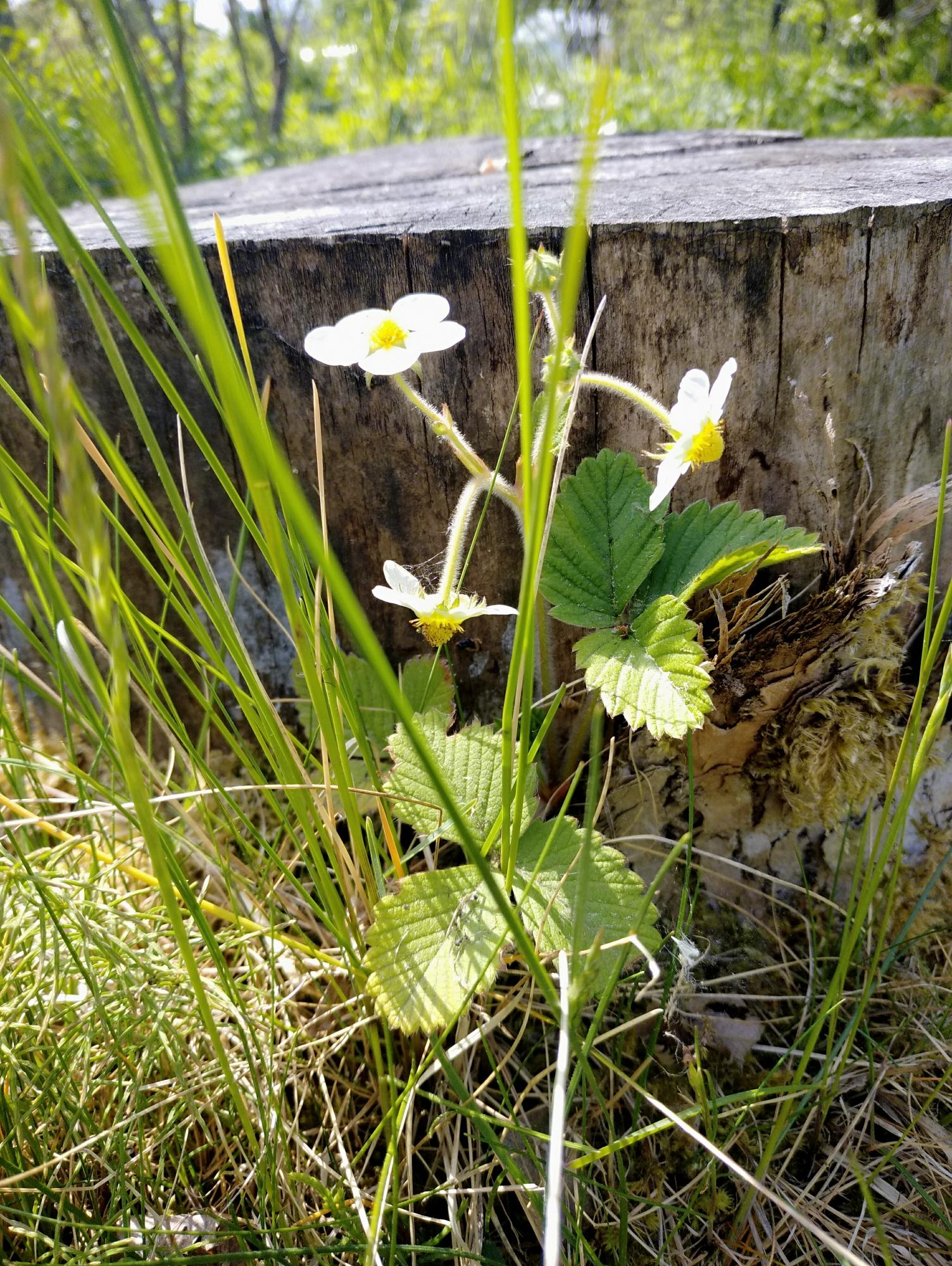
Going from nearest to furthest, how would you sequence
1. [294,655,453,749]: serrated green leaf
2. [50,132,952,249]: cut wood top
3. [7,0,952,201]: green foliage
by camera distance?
[50,132,952,249]: cut wood top → [294,655,453,749]: serrated green leaf → [7,0,952,201]: green foliage

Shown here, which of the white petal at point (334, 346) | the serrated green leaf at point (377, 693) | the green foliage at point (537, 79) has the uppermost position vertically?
the green foliage at point (537, 79)

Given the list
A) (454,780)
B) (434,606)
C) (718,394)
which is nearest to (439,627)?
(434,606)

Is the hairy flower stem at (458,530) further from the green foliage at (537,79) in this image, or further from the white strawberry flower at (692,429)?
the green foliage at (537,79)

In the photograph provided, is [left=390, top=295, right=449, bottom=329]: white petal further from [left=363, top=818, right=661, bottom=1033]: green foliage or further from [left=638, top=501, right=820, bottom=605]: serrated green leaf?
[left=363, top=818, right=661, bottom=1033]: green foliage

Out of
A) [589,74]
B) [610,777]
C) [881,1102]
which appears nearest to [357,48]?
[589,74]

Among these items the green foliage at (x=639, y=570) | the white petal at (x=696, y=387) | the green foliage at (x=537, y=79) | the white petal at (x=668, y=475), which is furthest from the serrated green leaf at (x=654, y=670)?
the green foliage at (x=537, y=79)

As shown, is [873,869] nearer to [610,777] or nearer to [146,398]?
[610,777]

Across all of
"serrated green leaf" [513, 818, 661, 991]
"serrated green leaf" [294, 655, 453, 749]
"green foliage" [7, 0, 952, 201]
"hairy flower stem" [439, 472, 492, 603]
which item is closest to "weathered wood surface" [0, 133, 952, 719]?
"serrated green leaf" [294, 655, 453, 749]
